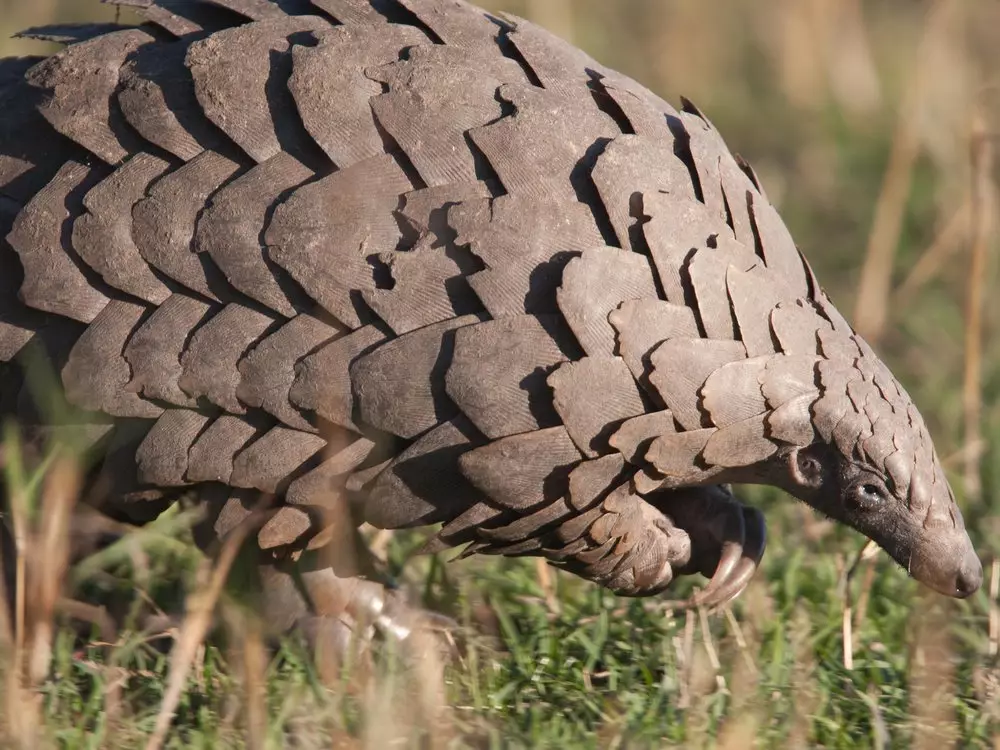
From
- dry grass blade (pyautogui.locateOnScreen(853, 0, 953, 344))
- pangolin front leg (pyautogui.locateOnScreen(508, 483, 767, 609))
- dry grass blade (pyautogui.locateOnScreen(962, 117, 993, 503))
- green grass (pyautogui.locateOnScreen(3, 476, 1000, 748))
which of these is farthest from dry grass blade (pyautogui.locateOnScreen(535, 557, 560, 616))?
dry grass blade (pyautogui.locateOnScreen(853, 0, 953, 344))

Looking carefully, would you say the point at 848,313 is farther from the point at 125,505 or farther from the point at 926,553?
the point at 125,505

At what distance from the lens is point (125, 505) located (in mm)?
2631

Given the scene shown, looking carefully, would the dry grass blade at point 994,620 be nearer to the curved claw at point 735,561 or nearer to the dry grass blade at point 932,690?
the dry grass blade at point 932,690

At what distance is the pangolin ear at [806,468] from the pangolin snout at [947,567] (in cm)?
23

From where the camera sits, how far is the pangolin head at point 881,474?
246cm

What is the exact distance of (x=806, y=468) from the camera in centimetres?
257

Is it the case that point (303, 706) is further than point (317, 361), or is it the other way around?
point (303, 706)

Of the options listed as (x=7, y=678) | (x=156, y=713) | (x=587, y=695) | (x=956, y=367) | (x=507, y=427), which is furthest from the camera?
(x=956, y=367)

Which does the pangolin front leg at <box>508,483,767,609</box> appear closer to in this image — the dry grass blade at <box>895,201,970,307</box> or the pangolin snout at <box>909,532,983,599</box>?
the pangolin snout at <box>909,532,983,599</box>

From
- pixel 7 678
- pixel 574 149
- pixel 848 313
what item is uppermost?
pixel 574 149

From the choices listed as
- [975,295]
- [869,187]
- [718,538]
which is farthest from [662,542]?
[869,187]

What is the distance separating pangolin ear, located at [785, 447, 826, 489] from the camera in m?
2.54

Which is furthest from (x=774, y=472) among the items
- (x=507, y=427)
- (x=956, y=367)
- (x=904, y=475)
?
(x=956, y=367)

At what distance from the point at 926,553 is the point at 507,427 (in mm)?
852
